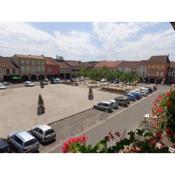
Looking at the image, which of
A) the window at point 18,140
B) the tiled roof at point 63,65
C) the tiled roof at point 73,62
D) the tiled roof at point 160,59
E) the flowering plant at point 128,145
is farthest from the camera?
the tiled roof at point 73,62

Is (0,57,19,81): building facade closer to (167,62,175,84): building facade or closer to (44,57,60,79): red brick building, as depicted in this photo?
(44,57,60,79): red brick building

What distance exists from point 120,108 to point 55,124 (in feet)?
26.3

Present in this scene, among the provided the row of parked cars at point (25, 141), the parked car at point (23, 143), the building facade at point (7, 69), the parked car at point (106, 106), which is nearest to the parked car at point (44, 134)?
the row of parked cars at point (25, 141)

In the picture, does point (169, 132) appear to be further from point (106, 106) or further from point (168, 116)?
point (106, 106)

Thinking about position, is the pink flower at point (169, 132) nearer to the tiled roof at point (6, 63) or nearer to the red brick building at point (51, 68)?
the tiled roof at point (6, 63)

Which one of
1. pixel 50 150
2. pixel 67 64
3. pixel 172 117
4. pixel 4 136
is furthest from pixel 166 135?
pixel 67 64

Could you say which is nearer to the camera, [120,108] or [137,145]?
[137,145]

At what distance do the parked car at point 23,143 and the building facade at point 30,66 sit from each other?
122 feet

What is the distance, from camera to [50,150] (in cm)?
945

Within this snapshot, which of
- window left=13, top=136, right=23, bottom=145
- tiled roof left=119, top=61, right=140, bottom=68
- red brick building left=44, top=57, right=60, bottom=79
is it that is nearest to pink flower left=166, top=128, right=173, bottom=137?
window left=13, top=136, right=23, bottom=145

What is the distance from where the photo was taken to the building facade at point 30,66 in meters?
43.5
